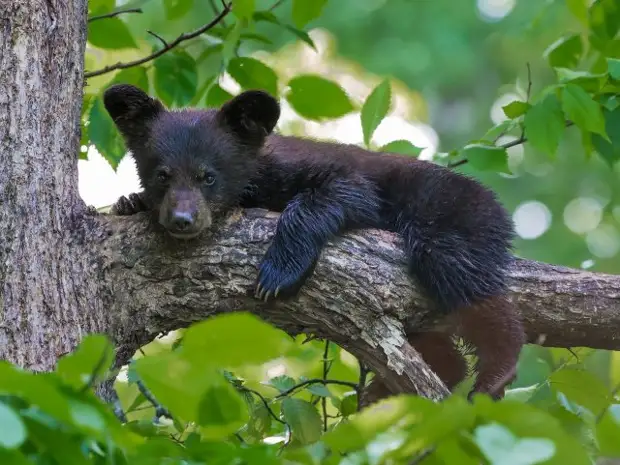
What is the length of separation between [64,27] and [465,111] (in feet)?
45.3

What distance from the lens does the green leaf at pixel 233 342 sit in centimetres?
151

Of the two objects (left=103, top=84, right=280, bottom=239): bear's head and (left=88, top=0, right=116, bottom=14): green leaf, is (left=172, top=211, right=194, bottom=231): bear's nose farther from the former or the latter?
(left=88, top=0, right=116, bottom=14): green leaf

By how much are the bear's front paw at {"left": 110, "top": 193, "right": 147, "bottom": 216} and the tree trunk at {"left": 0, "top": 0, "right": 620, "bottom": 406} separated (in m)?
0.63

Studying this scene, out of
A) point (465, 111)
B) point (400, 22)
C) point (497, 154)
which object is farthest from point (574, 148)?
point (497, 154)

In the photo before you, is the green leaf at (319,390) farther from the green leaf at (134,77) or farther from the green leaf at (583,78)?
the green leaf at (134,77)

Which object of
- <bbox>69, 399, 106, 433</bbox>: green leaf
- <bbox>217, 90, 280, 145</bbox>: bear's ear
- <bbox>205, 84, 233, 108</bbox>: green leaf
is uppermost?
<bbox>205, 84, 233, 108</bbox>: green leaf

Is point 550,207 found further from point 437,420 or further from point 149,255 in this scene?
point 437,420

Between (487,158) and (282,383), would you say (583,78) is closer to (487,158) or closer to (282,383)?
(487,158)

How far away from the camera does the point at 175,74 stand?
4.95 meters

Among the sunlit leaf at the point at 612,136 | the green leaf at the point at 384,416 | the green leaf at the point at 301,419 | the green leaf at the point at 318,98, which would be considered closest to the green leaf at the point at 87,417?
the green leaf at the point at 384,416

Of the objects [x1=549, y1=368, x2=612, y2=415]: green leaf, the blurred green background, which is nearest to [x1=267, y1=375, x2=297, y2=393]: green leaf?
[x1=549, y1=368, x2=612, y2=415]: green leaf

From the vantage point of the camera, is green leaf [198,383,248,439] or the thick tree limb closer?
green leaf [198,383,248,439]

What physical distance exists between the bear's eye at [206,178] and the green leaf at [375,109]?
0.83m

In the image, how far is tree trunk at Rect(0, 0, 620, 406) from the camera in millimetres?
3580
